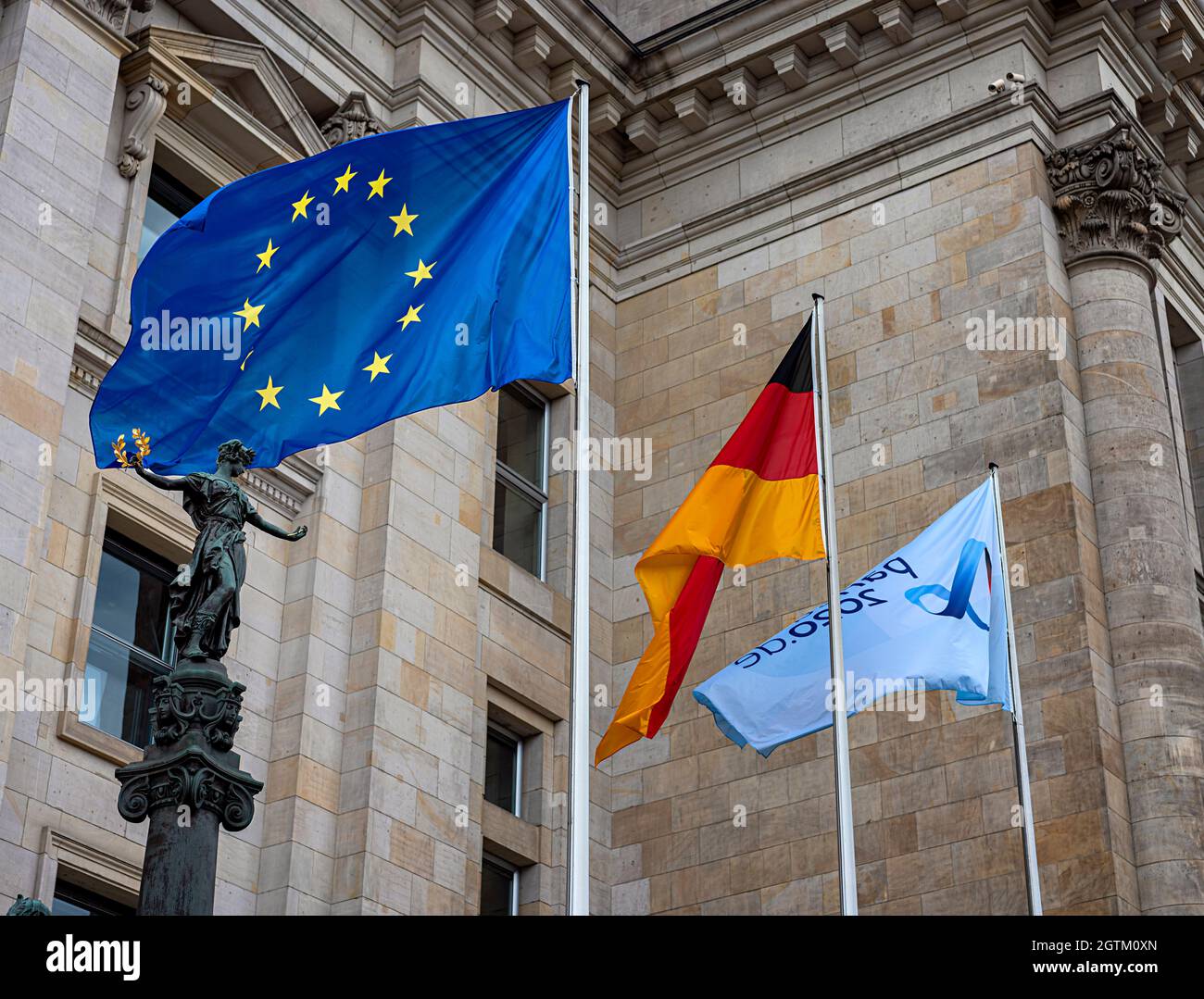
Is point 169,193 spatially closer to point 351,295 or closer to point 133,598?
point 133,598

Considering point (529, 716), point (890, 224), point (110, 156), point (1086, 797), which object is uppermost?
point (890, 224)

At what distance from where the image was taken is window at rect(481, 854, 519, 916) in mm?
23594

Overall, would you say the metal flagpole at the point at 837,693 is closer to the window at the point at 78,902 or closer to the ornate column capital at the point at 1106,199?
the window at the point at 78,902

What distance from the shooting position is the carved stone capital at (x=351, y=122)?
24.9 meters

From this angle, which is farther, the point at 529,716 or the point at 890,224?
the point at 890,224

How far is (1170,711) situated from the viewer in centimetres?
2233

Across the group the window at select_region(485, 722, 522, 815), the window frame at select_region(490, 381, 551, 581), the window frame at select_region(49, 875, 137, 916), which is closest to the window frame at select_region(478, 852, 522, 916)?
the window at select_region(485, 722, 522, 815)

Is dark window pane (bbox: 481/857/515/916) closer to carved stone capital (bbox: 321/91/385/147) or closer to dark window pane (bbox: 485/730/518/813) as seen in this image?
dark window pane (bbox: 485/730/518/813)

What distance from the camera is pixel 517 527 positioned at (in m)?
26.3
